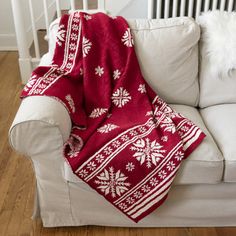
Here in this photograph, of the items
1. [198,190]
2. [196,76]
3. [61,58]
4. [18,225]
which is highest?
[61,58]

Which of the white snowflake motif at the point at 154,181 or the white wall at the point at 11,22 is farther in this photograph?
the white wall at the point at 11,22

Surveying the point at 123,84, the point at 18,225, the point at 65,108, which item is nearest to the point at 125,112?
the point at 123,84

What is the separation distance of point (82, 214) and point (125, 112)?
0.52 meters

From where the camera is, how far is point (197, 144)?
1565mm

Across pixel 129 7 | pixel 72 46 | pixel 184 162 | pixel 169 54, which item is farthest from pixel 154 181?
pixel 129 7

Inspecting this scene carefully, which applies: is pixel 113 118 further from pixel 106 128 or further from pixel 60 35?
pixel 60 35

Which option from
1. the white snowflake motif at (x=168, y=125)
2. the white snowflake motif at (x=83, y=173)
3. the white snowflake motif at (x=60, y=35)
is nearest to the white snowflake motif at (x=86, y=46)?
the white snowflake motif at (x=60, y=35)

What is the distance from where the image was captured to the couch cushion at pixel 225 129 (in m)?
Answer: 1.53

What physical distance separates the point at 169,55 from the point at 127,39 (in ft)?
0.76

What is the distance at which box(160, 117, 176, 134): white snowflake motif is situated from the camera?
162 cm

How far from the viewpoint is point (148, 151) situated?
4.99ft

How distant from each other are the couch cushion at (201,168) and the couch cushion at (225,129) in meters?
0.03

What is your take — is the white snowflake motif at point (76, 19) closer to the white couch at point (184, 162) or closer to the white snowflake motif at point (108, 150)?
the white couch at point (184, 162)

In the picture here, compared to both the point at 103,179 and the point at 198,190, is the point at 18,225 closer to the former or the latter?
the point at 103,179
